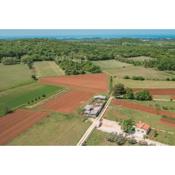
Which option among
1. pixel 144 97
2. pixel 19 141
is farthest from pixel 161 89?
pixel 19 141

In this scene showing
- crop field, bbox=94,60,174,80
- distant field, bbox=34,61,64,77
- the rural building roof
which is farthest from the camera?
distant field, bbox=34,61,64,77

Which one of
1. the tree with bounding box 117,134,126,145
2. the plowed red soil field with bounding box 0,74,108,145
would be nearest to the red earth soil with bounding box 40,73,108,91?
the plowed red soil field with bounding box 0,74,108,145

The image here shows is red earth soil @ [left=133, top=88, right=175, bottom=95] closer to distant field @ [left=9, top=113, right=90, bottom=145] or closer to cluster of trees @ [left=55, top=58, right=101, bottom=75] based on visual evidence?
cluster of trees @ [left=55, top=58, right=101, bottom=75]

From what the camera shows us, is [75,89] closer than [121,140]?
No

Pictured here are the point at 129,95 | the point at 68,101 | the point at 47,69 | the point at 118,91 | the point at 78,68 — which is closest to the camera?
the point at 68,101

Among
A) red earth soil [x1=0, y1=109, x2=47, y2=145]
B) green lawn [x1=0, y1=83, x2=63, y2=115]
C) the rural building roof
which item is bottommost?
red earth soil [x1=0, y1=109, x2=47, y2=145]

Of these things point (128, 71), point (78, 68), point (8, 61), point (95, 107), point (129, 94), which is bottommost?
point (95, 107)

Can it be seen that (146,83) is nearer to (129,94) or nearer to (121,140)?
(129,94)

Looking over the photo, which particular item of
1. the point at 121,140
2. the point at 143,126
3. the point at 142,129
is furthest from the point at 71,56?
the point at 121,140
